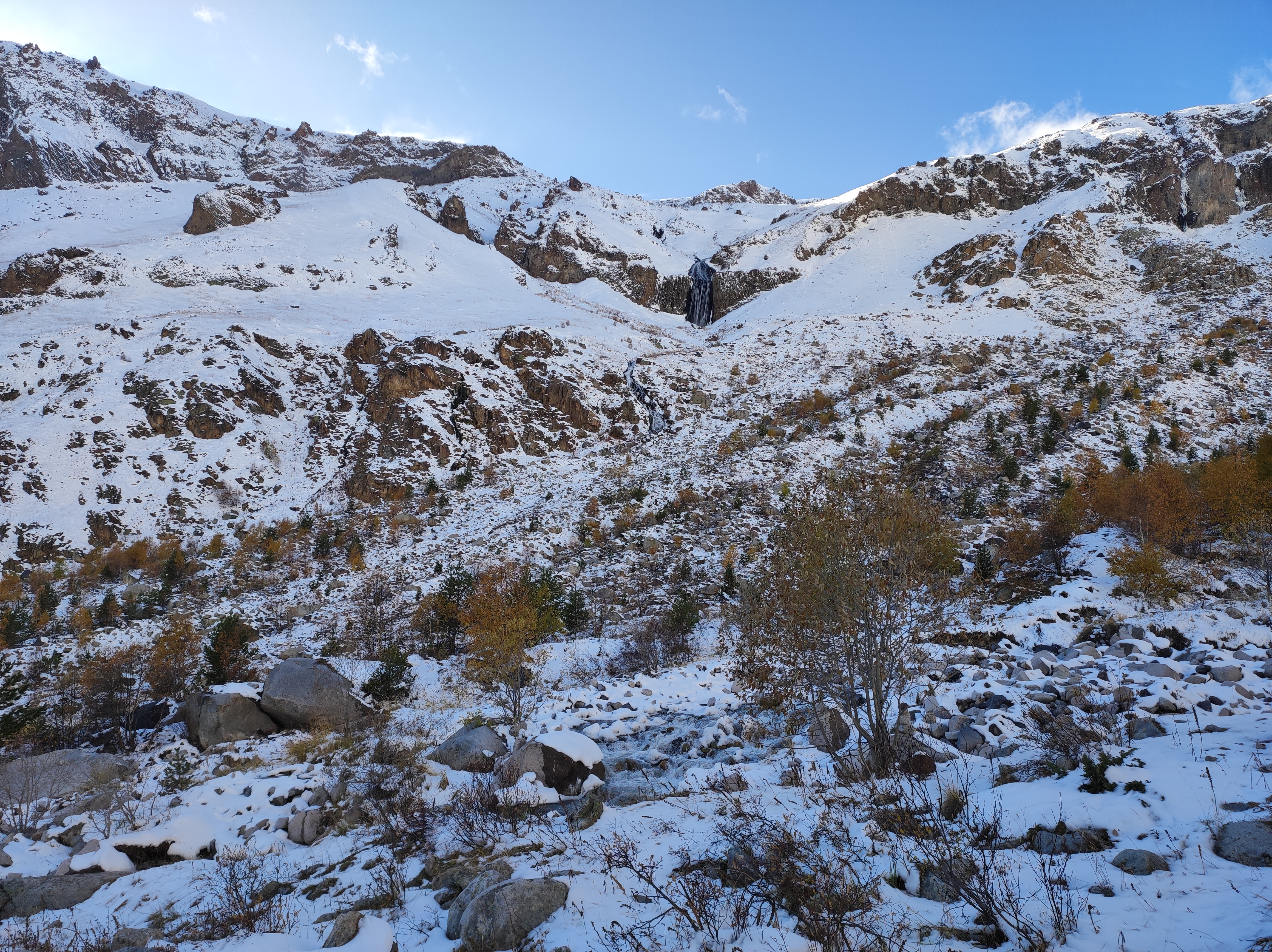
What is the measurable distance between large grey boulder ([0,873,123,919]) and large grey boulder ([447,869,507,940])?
5407 millimetres

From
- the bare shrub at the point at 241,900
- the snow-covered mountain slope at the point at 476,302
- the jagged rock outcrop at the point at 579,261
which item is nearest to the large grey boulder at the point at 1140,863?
Answer: the bare shrub at the point at 241,900

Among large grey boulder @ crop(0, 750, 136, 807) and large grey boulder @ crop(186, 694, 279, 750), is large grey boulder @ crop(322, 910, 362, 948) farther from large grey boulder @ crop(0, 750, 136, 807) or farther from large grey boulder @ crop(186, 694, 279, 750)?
large grey boulder @ crop(186, 694, 279, 750)

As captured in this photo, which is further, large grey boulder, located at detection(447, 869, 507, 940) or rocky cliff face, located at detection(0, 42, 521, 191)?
rocky cliff face, located at detection(0, 42, 521, 191)

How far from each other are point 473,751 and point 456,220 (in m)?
89.0

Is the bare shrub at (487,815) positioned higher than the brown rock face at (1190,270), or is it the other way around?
the brown rock face at (1190,270)

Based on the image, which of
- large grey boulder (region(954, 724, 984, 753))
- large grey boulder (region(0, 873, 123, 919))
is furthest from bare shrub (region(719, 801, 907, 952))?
large grey boulder (region(0, 873, 123, 919))

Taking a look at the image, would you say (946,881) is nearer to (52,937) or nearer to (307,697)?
(52,937)

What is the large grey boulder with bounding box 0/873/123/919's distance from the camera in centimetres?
611

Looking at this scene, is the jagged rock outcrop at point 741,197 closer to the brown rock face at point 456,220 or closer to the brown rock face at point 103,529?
the brown rock face at point 456,220

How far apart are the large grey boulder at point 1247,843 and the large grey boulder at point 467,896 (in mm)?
5628

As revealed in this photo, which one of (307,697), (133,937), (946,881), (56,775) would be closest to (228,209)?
(307,697)

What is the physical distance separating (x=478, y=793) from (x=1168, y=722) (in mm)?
9434

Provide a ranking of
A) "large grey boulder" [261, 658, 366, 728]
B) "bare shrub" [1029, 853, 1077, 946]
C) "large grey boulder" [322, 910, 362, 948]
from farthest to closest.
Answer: "large grey boulder" [261, 658, 366, 728]
"large grey boulder" [322, 910, 362, 948]
"bare shrub" [1029, 853, 1077, 946]

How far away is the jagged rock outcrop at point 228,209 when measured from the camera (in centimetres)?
6153
